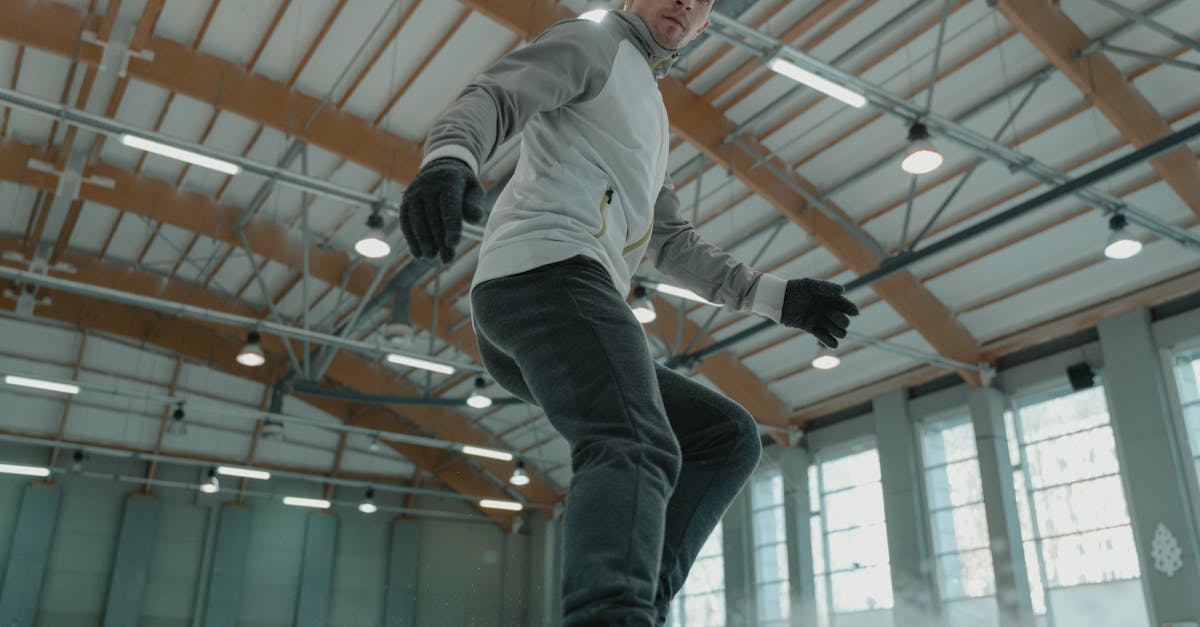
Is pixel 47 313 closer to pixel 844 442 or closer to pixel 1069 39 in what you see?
pixel 844 442

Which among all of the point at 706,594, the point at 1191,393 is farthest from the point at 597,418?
the point at 706,594

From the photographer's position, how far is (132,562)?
20016mm

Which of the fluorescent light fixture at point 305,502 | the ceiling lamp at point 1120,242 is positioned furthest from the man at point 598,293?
the fluorescent light fixture at point 305,502

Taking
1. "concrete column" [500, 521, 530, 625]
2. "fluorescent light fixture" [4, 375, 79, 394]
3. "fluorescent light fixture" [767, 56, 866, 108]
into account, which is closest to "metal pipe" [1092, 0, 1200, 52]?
"fluorescent light fixture" [767, 56, 866, 108]

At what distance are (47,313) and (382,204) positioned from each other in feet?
39.4

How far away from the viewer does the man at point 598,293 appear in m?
1.11

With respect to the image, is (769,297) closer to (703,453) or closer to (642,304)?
(703,453)

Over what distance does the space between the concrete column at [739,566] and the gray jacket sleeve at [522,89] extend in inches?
629

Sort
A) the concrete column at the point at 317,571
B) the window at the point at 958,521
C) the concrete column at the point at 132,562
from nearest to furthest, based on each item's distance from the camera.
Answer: the window at the point at 958,521, the concrete column at the point at 132,562, the concrete column at the point at 317,571

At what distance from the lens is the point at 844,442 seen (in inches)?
646

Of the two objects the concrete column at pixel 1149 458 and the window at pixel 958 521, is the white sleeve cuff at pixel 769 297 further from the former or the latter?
the window at pixel 958 521

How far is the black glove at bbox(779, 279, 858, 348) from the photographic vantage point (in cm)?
167

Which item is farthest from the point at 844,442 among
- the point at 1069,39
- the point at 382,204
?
the point at 382,204

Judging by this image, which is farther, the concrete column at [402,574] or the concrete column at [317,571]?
the concrete column at [402,574]
